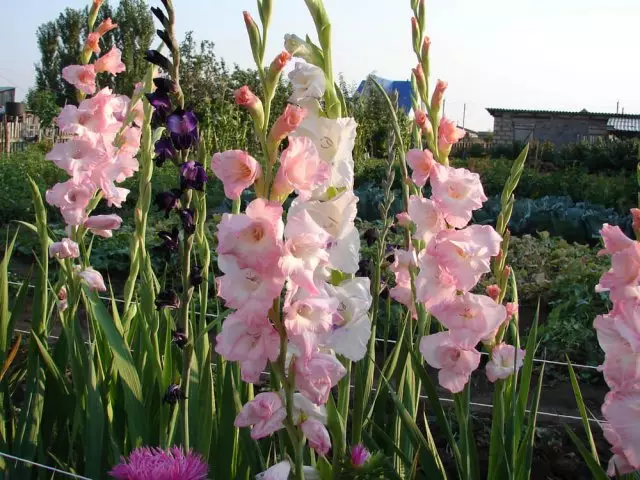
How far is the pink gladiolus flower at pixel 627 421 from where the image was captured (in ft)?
3.92

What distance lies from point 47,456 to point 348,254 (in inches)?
47.6

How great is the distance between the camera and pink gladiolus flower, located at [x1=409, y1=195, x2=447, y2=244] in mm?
1476

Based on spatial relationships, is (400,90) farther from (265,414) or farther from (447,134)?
(265,414)

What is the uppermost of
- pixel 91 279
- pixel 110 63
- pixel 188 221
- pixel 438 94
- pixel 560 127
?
pixel 560 127

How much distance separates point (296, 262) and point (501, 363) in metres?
0.73

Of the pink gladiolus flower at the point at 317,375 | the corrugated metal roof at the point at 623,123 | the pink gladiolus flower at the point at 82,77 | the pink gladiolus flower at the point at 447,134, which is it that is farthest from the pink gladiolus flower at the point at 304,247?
the corrugated metal roof at the point at 623,123

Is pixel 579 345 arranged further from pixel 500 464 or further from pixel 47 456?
pixel 47 456

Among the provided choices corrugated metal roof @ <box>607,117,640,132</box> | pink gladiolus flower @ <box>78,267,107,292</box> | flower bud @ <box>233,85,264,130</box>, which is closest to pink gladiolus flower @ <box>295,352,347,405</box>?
flower bud @ <box>233,85,264,130</box>

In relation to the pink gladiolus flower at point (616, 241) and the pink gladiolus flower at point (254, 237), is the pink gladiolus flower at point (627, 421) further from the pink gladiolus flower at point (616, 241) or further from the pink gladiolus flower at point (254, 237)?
the pink gladiolus flower at point (254, 237)

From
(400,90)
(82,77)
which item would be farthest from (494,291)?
(400,90)

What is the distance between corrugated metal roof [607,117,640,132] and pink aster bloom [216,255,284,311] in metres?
30.6

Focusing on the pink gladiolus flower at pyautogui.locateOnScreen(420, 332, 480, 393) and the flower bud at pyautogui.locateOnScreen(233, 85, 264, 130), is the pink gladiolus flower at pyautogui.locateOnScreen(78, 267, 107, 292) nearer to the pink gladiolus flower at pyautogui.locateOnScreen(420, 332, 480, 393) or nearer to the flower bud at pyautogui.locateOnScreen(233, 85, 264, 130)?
the pink gladiolus flower at pyautogui.locateOnScreen(420, 332, 480, 393)

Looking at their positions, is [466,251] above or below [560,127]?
below

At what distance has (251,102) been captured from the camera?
3.45ft
